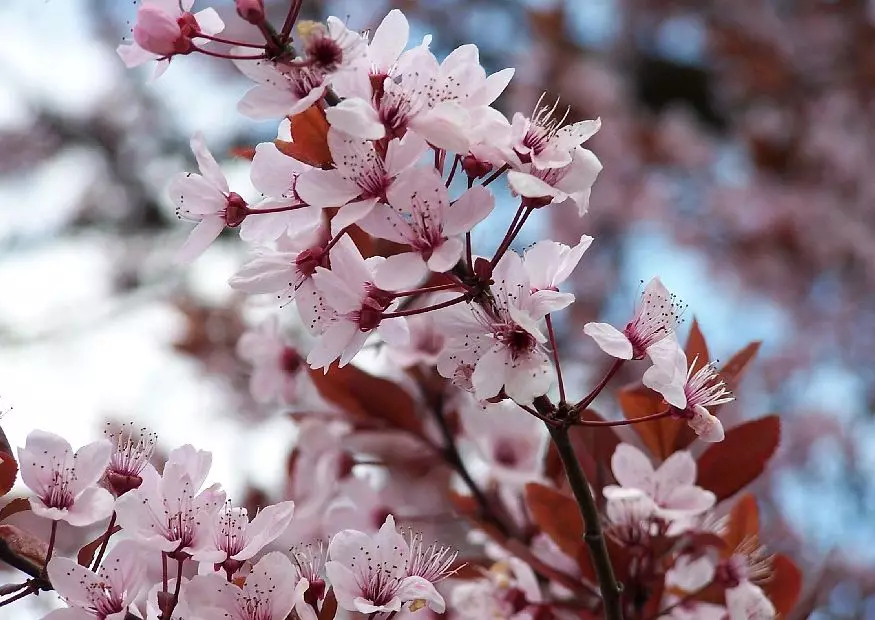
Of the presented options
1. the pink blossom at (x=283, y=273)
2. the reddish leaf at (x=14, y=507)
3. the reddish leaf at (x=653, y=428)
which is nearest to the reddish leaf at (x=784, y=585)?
the reddish leaf at (x=653, y=428)

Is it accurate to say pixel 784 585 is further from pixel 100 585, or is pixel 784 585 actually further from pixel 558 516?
pixel 100 585

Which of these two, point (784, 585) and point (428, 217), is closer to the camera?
point (428, 217)

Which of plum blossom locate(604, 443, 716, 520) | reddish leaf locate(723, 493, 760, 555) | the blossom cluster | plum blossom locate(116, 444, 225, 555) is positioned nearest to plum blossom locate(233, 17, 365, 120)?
the blossom cluster

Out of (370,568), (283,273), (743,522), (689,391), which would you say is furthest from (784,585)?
(283,273)

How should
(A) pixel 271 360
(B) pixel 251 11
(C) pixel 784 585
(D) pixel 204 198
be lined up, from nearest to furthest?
(B) pixel 251 11, (D) pixel 204 198, (C) pixel 784 585, (A) pixel 271 360

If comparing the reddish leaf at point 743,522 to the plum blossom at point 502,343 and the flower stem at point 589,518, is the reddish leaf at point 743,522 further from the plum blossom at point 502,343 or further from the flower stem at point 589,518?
the plum blossom at point 502,343
